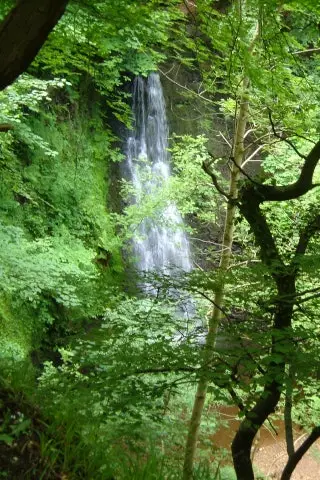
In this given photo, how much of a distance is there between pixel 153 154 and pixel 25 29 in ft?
37.0

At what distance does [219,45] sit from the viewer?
3988mm

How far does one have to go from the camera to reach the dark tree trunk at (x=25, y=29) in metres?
1.81

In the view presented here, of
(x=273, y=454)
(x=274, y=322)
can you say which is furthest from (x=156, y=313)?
(x=273, y=454)

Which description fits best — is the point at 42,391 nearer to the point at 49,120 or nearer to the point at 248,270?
the point at 248,270

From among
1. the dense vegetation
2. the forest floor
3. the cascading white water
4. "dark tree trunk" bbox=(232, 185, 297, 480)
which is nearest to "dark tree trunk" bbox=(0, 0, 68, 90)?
the dense vegetation

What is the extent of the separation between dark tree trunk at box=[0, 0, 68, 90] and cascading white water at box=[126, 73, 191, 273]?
9589mm

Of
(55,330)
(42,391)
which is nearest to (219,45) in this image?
(42,391)

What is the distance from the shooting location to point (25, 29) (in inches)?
73.0

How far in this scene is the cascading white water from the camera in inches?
469

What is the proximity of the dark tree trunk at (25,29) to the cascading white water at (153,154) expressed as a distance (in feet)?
31.5

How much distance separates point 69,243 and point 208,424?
13.2 ft

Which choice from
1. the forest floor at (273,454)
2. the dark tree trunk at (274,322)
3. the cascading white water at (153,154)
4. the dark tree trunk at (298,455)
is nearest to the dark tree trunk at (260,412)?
the dark tree trunk at (274,322)

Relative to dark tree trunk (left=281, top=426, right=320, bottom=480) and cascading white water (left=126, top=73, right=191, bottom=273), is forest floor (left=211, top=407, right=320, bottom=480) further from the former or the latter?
dark tree trunk (left=281, top=426, right=320, bottom=480)

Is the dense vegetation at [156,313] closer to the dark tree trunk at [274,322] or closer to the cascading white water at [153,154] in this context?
the dark tree trunk at [274,322]
